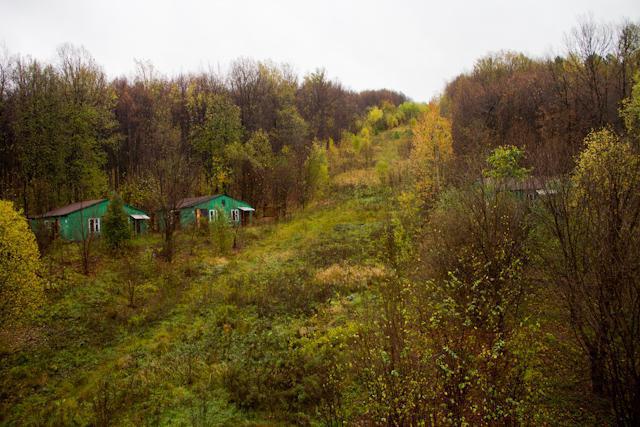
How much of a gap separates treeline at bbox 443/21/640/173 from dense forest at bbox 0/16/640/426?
24cm

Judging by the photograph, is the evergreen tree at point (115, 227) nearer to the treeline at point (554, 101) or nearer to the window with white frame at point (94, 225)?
the window with white frame at point (94, 225)

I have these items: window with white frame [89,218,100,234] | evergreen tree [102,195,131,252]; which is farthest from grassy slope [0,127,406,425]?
window with white frame [89,218,100,234]

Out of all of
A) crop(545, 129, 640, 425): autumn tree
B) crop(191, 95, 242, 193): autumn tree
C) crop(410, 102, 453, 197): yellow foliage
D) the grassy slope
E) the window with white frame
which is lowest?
the grassy slope

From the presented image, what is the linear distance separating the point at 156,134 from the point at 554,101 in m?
38.6

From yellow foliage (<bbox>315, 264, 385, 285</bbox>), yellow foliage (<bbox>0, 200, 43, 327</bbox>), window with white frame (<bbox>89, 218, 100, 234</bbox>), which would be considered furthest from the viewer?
window with white frame (<bbox>89, 218, 100, 234</bbox>)

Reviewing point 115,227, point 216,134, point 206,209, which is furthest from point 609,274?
point 216,134

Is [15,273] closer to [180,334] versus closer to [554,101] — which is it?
[180,334]

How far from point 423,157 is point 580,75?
15.5m

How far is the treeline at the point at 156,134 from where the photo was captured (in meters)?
29.7

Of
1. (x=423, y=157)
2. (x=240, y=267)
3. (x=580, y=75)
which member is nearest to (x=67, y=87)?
(x=240, y=267)

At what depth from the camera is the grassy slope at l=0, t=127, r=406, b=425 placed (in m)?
10.4

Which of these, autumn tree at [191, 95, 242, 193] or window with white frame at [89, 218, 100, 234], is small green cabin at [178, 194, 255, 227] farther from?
window with white frame at [89, 218, 100, 234]

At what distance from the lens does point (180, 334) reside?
1473cm

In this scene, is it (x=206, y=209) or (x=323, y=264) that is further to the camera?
(x=206, y=209)
